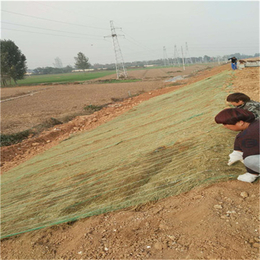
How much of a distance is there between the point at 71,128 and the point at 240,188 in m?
9.12

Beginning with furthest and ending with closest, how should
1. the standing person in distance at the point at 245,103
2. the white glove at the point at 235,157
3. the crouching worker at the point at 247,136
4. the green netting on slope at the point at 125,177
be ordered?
the standing person in distance at the point at 245,103 < the green netting on slope at the point at 125,177 < the white glove at the point at 235,157 < the crouching worker at the point at 247,136

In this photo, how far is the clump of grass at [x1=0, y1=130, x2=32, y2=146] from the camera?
1018 cm

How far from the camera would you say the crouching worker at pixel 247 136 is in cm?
207

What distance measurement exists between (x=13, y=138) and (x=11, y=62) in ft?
140

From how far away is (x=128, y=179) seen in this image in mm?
3027

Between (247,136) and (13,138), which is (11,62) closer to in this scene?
(13,138)

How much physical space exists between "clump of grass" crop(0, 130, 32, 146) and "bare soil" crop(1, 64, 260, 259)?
27.1 feet

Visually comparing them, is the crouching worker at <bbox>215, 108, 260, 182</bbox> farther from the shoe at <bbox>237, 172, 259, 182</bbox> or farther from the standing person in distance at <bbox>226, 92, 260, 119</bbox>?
the standing person in distance at <bbox>226, 92, 260, 119</bbox>

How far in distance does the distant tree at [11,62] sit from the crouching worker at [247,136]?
5034cm

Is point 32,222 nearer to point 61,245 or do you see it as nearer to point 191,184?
point 61,245

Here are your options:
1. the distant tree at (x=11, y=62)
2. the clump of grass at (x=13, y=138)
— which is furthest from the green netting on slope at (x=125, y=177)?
the distant tree at (x=11, y=62)

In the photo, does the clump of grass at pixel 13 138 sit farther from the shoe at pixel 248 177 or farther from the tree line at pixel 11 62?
the tree line at pixel 11 62

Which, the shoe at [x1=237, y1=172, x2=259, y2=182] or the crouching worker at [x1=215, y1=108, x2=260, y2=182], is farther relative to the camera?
the shoe at [x1=237, y1=172, x2=259, y2=182]

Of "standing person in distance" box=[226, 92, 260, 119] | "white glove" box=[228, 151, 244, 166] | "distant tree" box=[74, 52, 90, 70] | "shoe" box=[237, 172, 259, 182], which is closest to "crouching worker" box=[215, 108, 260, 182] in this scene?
"shoe" box=[237, 172, 259, 182]
